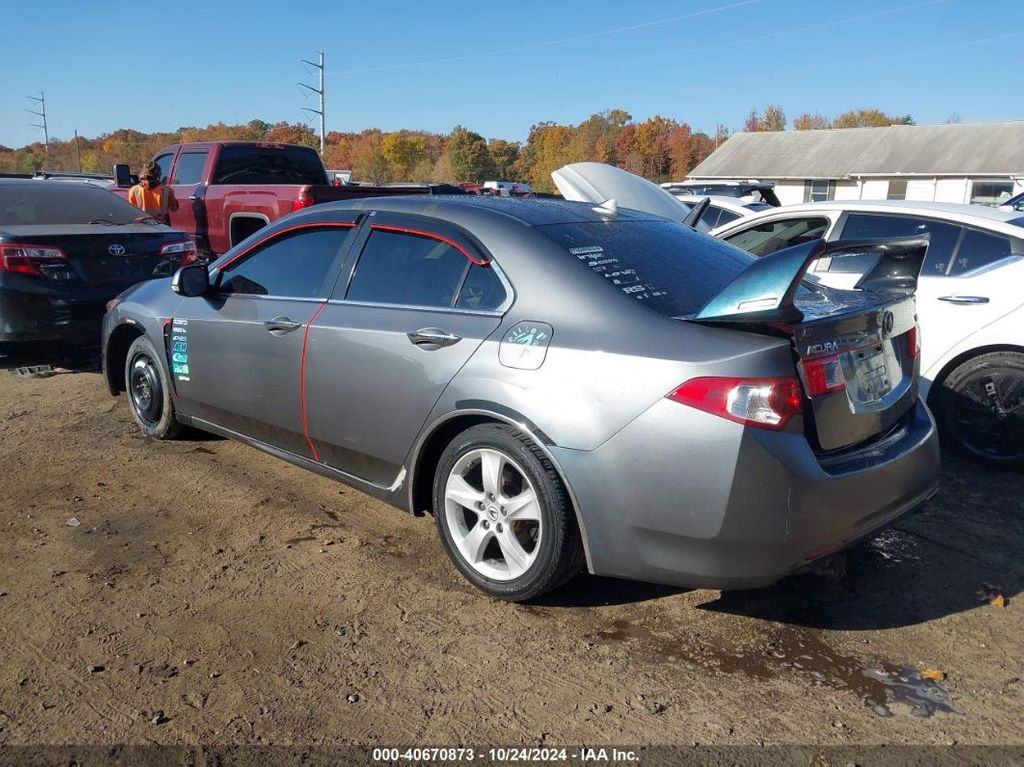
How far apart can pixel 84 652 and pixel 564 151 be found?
84777 millimetres

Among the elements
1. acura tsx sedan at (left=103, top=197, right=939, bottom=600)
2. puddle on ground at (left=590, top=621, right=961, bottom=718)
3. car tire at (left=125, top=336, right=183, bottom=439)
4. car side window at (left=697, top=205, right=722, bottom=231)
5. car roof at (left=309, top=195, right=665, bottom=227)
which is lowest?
puddle on ground at (left=590, top=621, right=961, bottom=718)

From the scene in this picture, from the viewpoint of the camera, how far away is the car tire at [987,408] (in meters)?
5.09

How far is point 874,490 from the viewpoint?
10.3 ft

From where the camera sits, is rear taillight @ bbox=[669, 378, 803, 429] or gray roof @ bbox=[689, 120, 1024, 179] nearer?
rear taillight @ bbox=[669, 378, 803, 429]

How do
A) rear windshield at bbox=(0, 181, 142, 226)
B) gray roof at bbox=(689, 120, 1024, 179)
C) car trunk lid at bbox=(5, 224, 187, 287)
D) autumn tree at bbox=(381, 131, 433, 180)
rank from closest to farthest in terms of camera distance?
car trunk lid at bbox=(5, 224, 187, 287) < rear windshield at bbox=(0, 181, 142, 226) < gray roof at bbox=(689, 120, 1024, 179) < autumn tree at bbox=(381, 131, 433, 180)

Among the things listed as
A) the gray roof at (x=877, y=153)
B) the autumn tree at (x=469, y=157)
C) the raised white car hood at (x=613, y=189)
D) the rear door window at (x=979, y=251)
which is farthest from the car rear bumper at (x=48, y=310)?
the autumn tree at (x=469, y=157)

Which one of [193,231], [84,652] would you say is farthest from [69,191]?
[84,652]

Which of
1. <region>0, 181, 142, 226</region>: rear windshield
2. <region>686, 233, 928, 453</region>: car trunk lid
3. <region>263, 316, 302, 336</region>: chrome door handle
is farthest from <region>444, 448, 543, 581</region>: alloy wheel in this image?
<region>0, 181, 142, 226</region>: rear windshield

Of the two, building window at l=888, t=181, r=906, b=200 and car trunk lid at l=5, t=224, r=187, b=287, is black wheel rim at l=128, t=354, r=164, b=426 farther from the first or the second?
building window at l=888, t=181, r=906, b=200

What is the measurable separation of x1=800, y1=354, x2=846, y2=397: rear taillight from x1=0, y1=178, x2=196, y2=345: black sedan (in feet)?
19.7

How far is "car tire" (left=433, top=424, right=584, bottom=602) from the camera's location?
3186mm

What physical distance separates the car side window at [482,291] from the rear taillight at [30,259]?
4.73 m

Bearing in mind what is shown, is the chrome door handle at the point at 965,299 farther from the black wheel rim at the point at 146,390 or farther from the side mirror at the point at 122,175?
the side mirror at the point at 122,175

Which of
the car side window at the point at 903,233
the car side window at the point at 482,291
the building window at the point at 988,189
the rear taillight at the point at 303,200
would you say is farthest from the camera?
the building window at the point at 988,189
